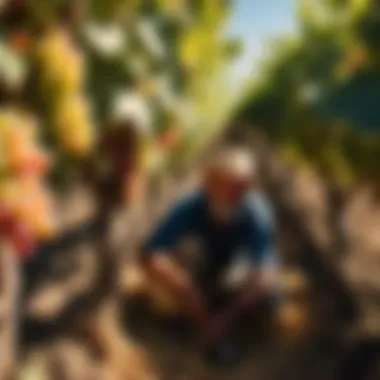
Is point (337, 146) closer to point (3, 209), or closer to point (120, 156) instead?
point (120, 156)

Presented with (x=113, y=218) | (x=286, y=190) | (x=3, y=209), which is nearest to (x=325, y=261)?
(x=286, y=190)

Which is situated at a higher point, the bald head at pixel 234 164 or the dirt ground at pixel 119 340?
the bald head at pixel 234 164

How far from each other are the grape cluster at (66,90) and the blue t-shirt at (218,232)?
4.3 inches

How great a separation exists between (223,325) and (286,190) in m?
0.15

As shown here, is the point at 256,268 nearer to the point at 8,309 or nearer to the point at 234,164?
the point at 234,164

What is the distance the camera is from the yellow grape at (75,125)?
90cm

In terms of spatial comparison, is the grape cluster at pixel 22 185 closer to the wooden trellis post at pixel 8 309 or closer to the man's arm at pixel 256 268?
the wooden trellis post at pixel 8 309

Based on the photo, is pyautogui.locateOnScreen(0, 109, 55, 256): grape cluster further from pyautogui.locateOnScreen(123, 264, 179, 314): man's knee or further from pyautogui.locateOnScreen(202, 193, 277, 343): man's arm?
pyautogui.locateOnScreen(202, 193, 277, 343): man's arm

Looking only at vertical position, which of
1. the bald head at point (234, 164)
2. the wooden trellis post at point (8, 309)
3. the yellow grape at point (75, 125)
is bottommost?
the wooden trellis post at point (8, 309)

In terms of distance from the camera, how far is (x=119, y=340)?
92 centimetres

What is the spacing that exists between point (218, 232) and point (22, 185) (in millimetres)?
197

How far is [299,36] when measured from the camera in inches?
35.9

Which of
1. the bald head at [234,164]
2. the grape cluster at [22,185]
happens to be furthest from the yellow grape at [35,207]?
the bald head at [234,164]

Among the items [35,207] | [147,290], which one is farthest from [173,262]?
[35,207]
